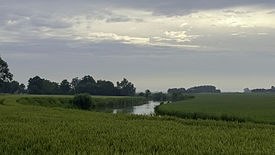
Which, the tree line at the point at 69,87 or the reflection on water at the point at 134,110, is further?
the tree line at the point at 69,87

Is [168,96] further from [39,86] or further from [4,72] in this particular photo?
[4,72]

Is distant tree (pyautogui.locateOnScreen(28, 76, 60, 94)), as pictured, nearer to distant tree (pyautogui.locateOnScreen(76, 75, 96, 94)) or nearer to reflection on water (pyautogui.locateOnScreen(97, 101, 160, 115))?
distant tree (pyautogui.locateOnScreen(76, 75, 96, 94))

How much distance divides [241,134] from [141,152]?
694cm

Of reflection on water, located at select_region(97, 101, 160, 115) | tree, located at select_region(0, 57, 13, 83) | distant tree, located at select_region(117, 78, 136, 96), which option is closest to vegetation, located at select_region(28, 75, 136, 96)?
distant tree, located at select_region(117, 78, 136, 96)

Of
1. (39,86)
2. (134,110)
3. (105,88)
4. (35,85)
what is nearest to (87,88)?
(105,88)

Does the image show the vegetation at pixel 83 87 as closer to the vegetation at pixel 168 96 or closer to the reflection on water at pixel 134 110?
the vegetation at pixel 168 96

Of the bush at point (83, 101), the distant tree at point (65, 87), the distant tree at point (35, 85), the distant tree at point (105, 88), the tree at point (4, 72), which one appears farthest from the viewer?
the distant tree at point (105, 88)

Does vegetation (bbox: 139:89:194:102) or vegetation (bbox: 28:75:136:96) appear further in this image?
vegetation (bbox: 28:75:136:96)

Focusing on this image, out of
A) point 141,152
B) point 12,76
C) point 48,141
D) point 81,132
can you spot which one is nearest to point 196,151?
point 141,152

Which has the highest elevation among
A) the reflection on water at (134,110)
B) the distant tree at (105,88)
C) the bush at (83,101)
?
the distant tree at (105,88)

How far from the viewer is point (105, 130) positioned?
55.9ft

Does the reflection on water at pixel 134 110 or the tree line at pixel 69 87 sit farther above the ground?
the tree line at pixel 69 87

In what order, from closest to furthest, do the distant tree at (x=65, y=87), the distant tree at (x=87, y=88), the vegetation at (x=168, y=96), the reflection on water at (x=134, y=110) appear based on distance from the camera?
the reflection on water at (x=134, y=110) < the vegetation at (x=168, y=96) < the distant tree at (x=65, y=87) < the distant tree at (x=87, y=88)

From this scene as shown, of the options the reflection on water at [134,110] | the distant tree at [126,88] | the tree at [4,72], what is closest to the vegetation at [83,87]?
the distant tree at [126,88]
